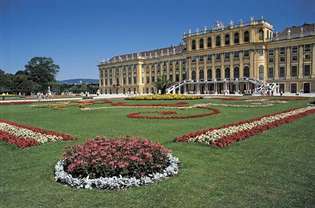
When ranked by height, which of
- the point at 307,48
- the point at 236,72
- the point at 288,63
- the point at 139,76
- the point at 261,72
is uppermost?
the point at 307,48

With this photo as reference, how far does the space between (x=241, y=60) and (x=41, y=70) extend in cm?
6588

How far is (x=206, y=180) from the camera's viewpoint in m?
6.00

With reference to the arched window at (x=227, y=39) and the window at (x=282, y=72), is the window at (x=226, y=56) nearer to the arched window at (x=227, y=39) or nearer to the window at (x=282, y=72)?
the arched window at (x=227, y=39)

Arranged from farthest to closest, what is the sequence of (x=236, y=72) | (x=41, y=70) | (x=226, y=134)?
(x=41, y=70) < (x=236, y=72) < (x=226, y=134)

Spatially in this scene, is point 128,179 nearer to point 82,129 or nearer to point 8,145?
point 8,145

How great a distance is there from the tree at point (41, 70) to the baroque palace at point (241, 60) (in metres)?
37.2

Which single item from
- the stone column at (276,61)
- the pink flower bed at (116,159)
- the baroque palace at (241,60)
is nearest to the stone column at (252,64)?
the baroque palace at (241,60)

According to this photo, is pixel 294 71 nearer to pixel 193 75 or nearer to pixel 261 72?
pixel 261 72

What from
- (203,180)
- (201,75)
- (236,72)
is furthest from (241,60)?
(203,180)

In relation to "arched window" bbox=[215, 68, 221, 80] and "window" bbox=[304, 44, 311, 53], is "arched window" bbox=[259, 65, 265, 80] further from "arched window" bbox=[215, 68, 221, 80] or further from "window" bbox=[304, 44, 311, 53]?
"arched window" bbox=[215, 68, 221, 80]

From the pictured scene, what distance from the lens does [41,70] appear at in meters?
101

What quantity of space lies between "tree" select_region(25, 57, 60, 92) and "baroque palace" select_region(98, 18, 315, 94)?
3718cm

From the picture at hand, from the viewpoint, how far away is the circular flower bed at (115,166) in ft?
18.8

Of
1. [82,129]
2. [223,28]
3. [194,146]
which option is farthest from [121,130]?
[223,28]
